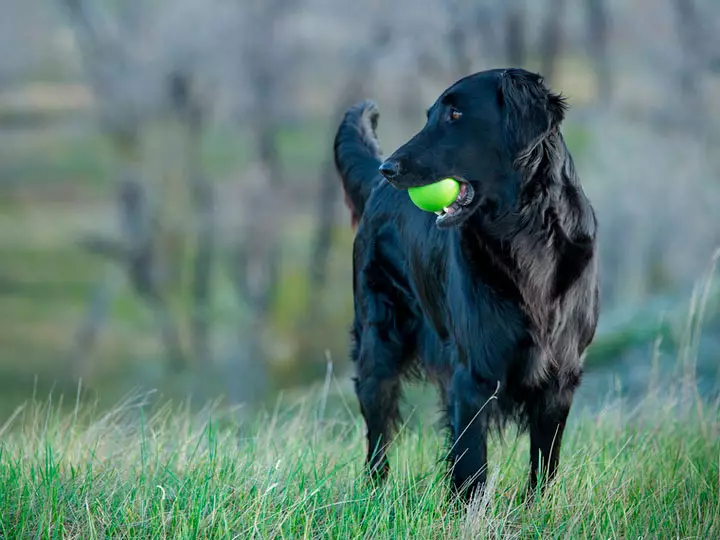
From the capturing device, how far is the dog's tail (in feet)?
15.9

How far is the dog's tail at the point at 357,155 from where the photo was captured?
15.9 feet

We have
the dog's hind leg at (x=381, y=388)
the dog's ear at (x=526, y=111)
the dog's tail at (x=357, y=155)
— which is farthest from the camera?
the dog's tail at (x=357, y=155)

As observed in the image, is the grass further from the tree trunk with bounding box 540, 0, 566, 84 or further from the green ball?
the tree trunk with bounding box 540, 0, 566, 84

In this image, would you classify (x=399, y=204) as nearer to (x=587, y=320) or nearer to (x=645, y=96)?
(x=587, y=320)

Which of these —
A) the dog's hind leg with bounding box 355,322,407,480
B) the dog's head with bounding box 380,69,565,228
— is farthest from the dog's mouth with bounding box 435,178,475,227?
the dog's hind leg with bounding box 355,322,407,480

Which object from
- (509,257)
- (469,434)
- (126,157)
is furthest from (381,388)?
(126,157)

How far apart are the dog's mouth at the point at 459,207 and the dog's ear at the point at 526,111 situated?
0.22 m

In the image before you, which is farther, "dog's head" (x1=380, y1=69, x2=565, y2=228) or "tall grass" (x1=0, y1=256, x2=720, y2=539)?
"dog's head" (x1=380, y1=69, x2=565, y2=228)

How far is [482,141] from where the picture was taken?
138 inches

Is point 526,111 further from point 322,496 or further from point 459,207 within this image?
point 322,496

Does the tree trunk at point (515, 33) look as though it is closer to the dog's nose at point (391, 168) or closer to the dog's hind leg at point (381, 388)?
the dog's hind leg at point (381, 388)

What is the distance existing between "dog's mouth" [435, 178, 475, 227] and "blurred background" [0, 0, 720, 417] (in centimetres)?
1494

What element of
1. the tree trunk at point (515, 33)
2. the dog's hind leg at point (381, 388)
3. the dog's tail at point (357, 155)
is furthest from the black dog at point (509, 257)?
the tree trunk at point (515, 33)

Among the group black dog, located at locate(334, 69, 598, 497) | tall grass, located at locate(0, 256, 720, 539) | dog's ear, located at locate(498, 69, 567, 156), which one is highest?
dog's ear, located at locate(498, 69, 567, 156)
